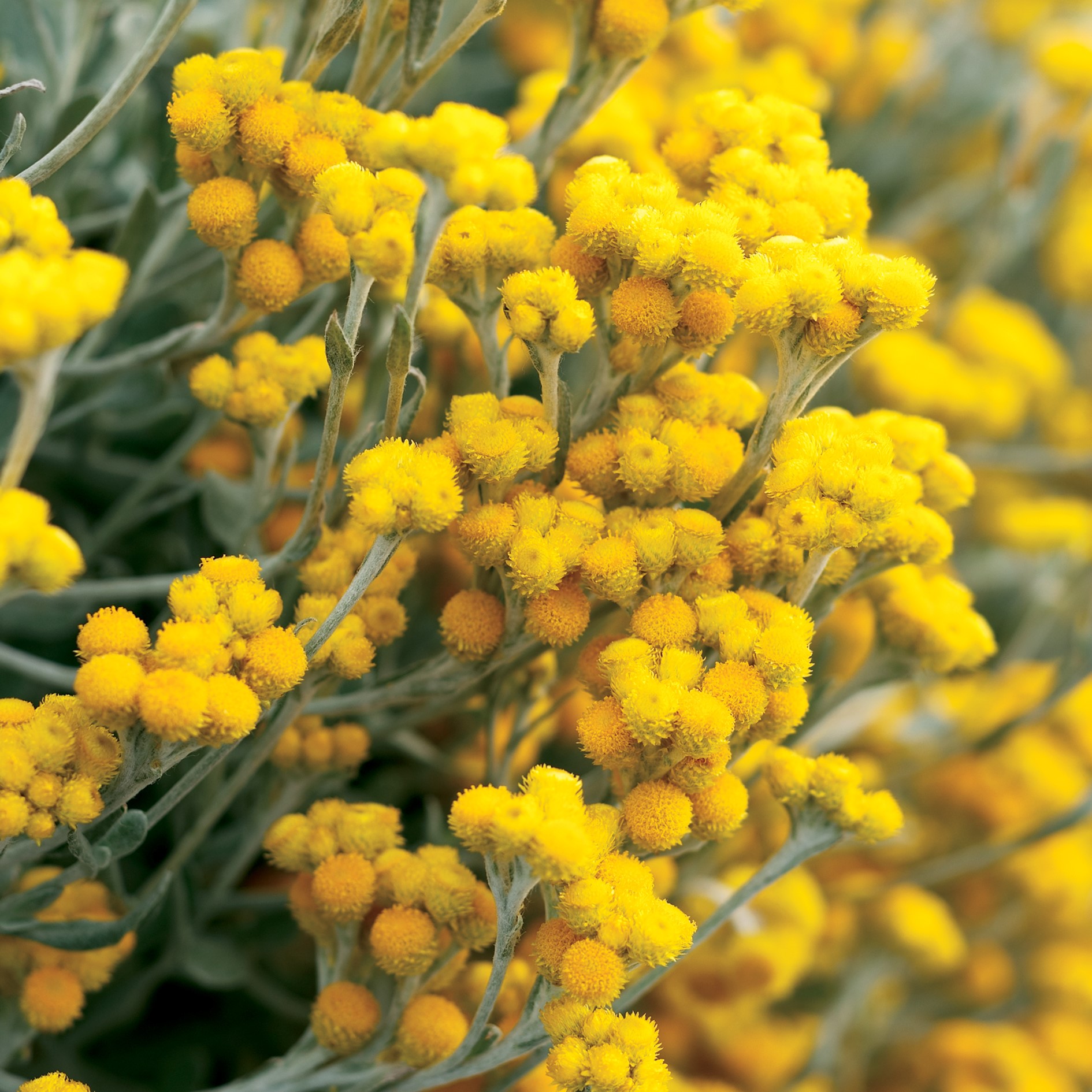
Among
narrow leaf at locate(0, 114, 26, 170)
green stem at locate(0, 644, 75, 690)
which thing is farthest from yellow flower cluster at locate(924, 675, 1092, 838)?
narrow leaf at locate(0, 114, 26, 170)

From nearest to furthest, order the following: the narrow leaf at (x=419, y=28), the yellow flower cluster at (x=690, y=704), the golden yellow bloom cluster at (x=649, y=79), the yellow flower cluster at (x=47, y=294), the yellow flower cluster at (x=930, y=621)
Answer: the yellow flower cluster at (x=47, y=294), the yellow flower cluster at (x=690, y=704), the narrow leaf at (x=419, y=28), the yellow flower cluster at (x=930, y=621), the golden yellow bloom cluster at (x=649, y=79)

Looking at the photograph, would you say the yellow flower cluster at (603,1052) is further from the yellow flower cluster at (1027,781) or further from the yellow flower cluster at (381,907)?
the yellow flower cluster at (1027,781)

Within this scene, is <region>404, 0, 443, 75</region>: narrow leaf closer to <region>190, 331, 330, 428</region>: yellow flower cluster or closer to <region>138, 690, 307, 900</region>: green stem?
<region>190, 331, 330, 428</region>: yellow flower cluster

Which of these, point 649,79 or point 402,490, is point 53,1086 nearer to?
point 402,490

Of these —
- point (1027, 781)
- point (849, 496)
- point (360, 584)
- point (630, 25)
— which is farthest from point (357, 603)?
point (1027, 781)

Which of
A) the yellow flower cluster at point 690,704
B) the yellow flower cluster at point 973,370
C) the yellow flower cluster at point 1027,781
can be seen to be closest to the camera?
the yellow flower cluster at point 690,704

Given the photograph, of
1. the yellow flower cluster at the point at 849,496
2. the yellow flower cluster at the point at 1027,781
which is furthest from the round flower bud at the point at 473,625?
the yellow flower cluster at the point at 1027,781

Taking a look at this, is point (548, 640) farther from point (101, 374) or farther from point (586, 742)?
point (101, 374)
